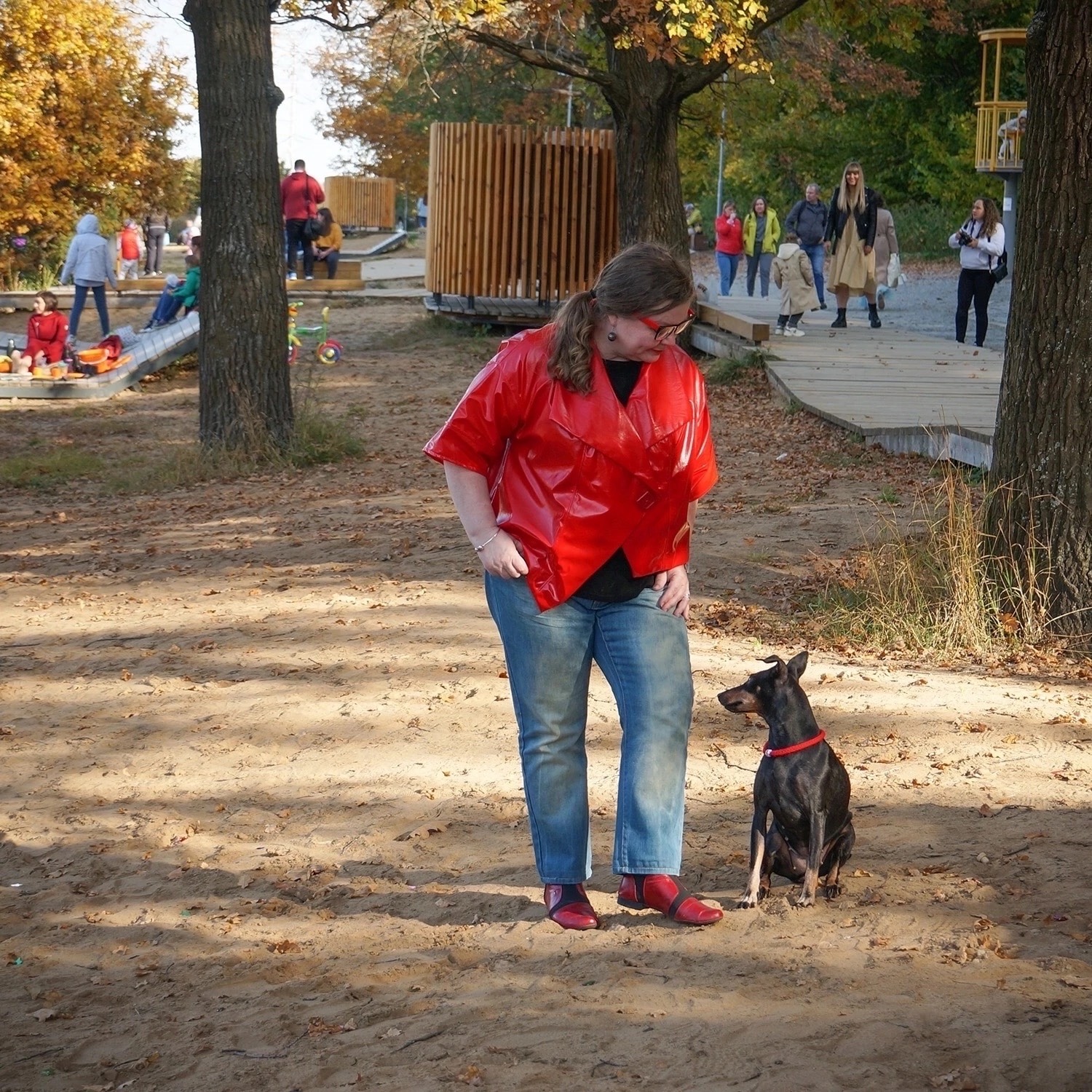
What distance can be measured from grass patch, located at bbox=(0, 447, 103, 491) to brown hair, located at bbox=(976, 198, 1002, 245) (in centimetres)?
1004

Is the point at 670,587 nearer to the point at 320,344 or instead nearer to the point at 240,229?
the point at 240,229

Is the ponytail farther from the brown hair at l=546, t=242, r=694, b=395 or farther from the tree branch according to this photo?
the tree branch

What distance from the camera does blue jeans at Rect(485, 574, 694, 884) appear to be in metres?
4.03

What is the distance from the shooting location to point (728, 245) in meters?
25.7

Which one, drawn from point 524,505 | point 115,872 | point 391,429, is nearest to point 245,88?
point 391,429

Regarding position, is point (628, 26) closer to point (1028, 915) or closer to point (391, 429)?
point (391, 429)

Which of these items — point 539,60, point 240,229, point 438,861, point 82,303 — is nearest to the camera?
A: point 438,861

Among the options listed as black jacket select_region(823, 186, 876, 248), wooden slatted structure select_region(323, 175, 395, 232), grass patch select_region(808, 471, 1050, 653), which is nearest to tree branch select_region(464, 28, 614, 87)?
black jacket select_region(823, 186, 876, 248)

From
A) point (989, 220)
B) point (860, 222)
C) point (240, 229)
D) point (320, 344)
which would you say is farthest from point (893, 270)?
point (240, 229)

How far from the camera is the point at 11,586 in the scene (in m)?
9.49

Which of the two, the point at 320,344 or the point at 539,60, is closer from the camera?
the point at 539,60

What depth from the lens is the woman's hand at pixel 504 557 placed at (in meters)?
3.91

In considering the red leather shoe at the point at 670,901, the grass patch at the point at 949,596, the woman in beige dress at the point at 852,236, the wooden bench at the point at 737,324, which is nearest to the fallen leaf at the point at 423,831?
the red leather shoe at the point at 670,901

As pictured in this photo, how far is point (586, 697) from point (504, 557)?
1.53ft
